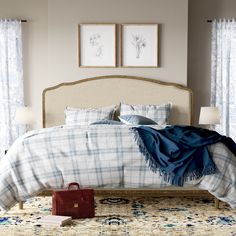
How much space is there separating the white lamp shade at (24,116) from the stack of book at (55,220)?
2.32 meters

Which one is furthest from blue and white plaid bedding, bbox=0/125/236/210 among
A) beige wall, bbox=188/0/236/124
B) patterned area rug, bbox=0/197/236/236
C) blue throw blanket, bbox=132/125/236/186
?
beige wall, bbox=188/0/236/124

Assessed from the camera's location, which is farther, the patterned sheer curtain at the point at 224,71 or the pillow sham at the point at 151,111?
the patterned sheer curtain at the point at 224,71

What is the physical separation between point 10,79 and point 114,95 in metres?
1.45

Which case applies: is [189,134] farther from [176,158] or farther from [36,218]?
[36,218]

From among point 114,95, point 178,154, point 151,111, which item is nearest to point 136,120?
point 151,111

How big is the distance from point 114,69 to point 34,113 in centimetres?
122

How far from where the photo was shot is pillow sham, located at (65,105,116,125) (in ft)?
19.9

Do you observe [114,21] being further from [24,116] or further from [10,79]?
[24,116]

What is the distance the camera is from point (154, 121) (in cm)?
604

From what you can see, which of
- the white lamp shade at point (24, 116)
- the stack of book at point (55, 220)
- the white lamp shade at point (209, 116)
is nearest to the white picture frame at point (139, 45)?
the white lamp shade at point (209, 116)

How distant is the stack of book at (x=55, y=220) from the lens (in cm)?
398

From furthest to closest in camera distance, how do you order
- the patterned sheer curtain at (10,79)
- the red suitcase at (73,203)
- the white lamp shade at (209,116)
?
the patterned sheer curtain at (10,79) → the white lamp shade at (209,116) → the red suitcase at (73,203)

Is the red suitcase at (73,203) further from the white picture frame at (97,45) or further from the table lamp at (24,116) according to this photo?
the white picture frame at (97,45)

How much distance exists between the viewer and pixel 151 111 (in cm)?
618
